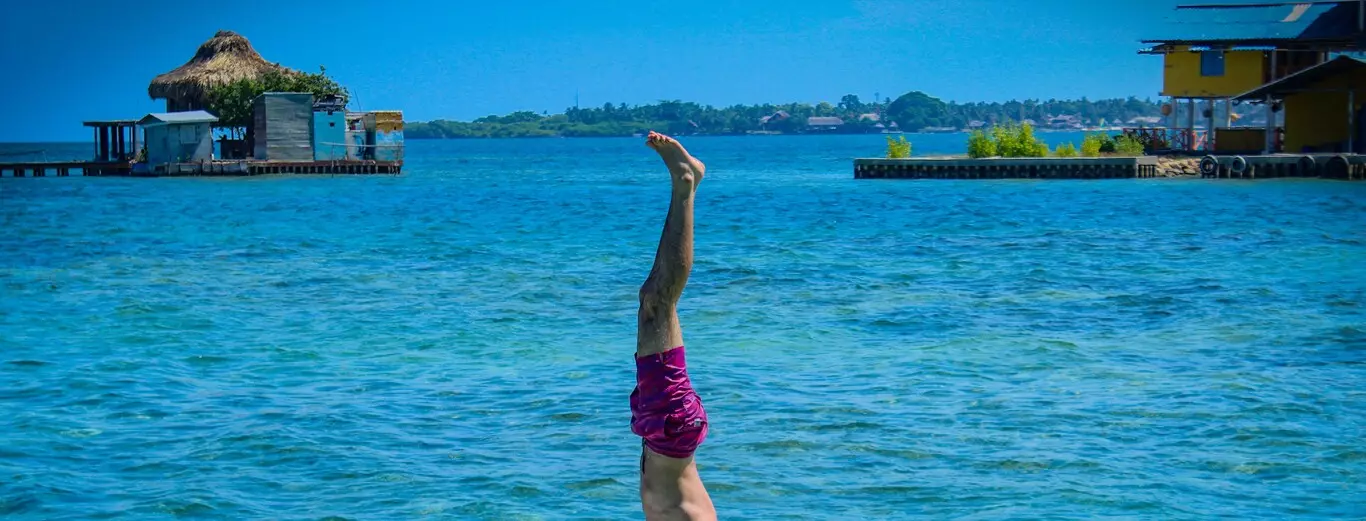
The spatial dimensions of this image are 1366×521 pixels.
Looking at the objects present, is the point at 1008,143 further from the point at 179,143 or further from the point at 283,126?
the point at 179,143

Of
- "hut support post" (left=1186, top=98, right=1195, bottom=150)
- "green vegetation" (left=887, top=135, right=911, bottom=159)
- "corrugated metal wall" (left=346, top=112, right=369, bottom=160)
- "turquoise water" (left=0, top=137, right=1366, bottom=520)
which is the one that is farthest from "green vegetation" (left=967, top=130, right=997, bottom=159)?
"corrugated metal wall" (left=346, top=112, right=369, bottom=160)

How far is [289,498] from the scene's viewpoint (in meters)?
10.2

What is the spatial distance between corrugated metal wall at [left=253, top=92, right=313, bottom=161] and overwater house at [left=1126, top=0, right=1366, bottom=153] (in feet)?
119

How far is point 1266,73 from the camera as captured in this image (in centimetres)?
5647

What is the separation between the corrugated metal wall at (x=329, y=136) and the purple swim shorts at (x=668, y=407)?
64229 mm

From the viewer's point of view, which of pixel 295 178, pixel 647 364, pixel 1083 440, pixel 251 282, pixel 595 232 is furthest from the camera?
pixel 295 178

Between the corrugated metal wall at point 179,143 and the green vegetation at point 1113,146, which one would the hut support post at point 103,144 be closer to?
the corrugated metal wall at point 179,143

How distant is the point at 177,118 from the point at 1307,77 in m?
45.8

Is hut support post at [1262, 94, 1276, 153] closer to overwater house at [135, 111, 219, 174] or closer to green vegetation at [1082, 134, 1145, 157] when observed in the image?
green vegetation at [1082, 134, 1145, 157]

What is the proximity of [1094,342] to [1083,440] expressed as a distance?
5.09 meters

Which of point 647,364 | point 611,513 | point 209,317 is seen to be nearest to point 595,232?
point 209,317

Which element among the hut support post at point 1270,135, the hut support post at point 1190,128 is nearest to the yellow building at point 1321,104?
the hut support post at point 1270,135

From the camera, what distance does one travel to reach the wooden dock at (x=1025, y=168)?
54.2m

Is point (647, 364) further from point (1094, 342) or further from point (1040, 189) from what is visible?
point (1040, 189)
